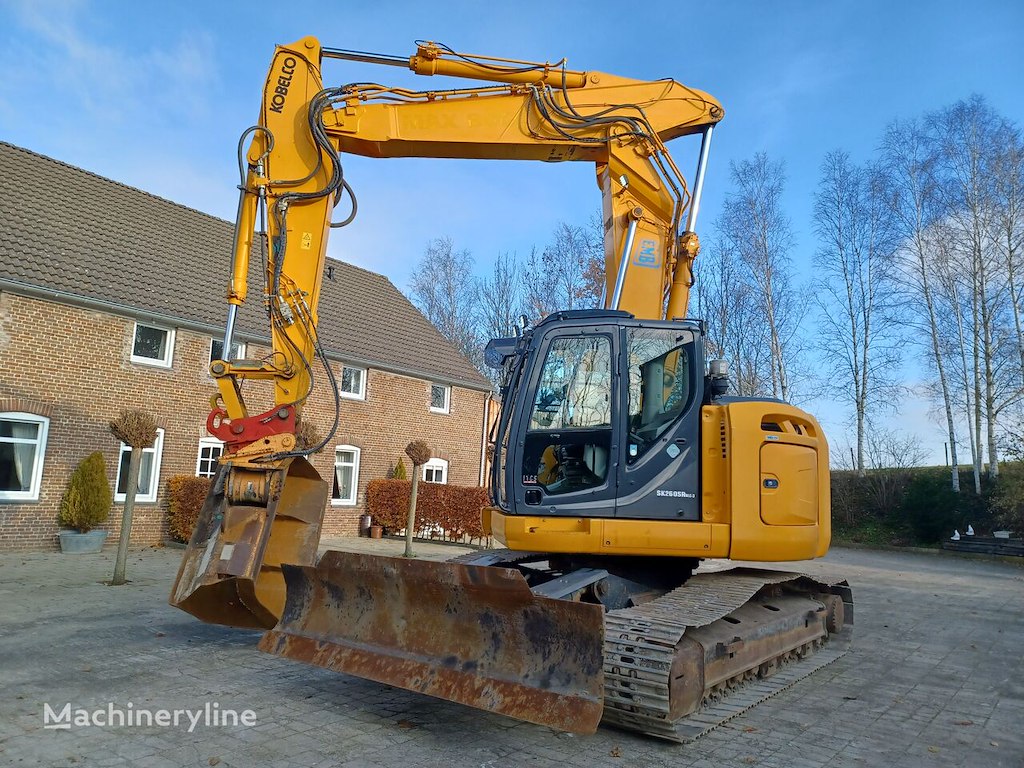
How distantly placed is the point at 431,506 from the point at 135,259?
27.2 feet

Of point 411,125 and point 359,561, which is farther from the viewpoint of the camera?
point 411,125

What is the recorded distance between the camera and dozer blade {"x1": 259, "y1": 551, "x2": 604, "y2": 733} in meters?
3.94

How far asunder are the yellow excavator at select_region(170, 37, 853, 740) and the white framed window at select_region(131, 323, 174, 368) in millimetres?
10026

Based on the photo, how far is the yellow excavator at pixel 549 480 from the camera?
4293 mm

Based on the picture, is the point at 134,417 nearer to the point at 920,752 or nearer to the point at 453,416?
the point at 920,752

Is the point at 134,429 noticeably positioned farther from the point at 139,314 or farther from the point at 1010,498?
the point at 1010,498

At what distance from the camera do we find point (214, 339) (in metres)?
15.7

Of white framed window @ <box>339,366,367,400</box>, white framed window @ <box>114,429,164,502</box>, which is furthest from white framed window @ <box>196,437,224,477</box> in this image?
white framed window @ <box>339,366,367,400</box>

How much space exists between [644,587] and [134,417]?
774 centimetres

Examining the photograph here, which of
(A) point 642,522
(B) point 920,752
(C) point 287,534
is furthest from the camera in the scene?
(C) point 287,534

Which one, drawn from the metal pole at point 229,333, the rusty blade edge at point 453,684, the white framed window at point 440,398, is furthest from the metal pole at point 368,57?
the white framed window at point 440,398

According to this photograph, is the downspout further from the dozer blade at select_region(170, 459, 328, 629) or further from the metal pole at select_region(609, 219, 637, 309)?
the dozer blade at select_region(170, 459, 328, 629)

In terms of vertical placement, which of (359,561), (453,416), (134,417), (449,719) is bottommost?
(449,719)

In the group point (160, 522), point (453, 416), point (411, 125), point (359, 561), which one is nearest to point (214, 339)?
point (160, 522)
